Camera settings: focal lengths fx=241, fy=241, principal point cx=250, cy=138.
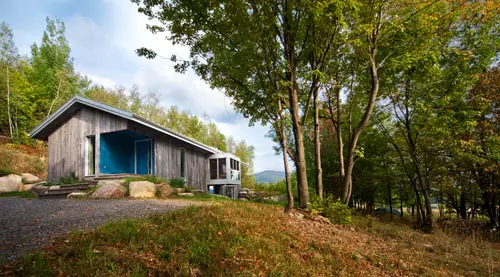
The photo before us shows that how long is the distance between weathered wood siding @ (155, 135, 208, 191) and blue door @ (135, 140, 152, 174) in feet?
2.63

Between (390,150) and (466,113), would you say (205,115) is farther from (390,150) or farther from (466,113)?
(466,113)

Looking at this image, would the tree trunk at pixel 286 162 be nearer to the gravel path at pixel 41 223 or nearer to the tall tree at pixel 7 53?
the gravel path at pixel 41 223

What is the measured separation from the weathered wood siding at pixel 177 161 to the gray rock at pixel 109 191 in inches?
151

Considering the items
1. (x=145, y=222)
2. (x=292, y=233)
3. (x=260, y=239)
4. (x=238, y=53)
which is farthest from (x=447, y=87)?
(x=145, y=222)

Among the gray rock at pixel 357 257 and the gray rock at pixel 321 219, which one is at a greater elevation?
the gray rock at pixel 321 219

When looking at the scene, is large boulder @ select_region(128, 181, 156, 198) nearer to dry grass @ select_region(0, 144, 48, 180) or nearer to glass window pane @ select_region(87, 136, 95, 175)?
glass window pane @ select_region(87, 136, 95, 175)

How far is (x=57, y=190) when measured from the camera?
10.6 metres

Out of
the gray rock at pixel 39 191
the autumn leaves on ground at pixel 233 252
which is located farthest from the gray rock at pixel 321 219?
the gray rock at pixel 39 191

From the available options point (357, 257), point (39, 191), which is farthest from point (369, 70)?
point (39, 191)

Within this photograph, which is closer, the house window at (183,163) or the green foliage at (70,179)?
the green foliage at (70,179)

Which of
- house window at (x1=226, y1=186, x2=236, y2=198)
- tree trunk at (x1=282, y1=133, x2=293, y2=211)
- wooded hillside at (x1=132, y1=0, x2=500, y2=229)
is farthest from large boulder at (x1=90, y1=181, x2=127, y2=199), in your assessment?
house window at (x1=226, y1=186, x2=236, y2=198)

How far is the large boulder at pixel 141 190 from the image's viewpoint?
9417 millimetres

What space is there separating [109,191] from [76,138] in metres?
6.69

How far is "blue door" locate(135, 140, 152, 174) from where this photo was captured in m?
14.2
